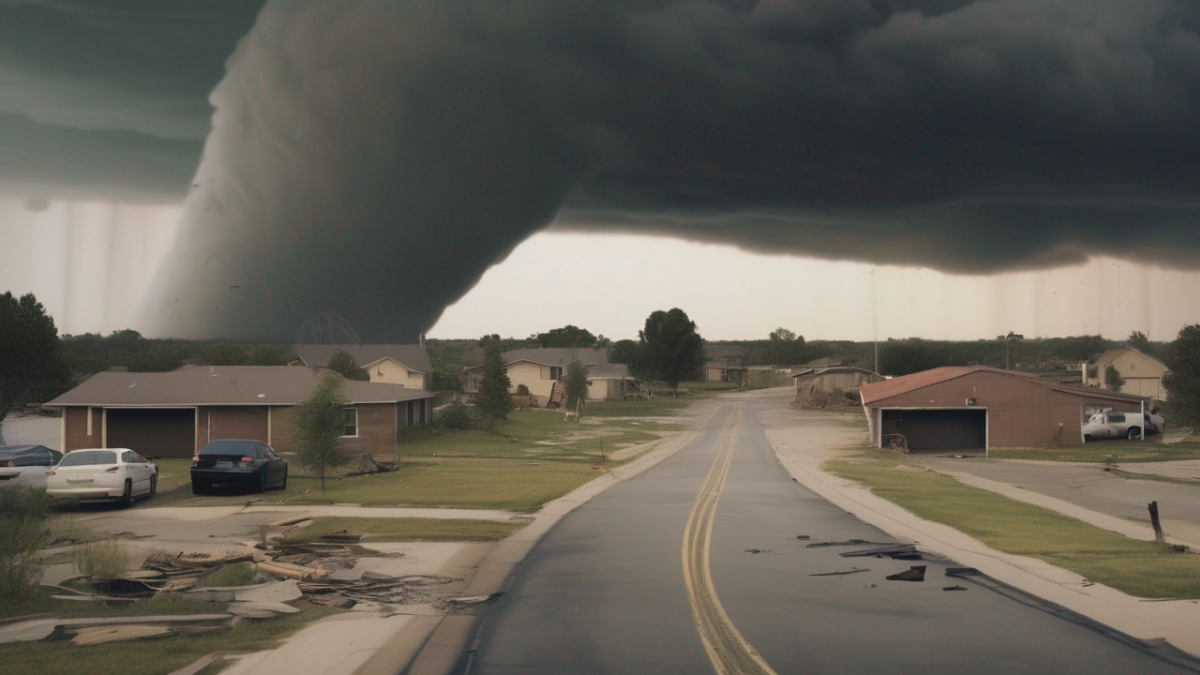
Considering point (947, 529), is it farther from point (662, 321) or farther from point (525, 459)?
point (662, 321)

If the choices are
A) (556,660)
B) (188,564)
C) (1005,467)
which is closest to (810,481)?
(1005,467)

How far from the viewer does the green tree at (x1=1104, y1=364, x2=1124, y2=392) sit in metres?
97.6

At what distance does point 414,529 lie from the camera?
21.4 metres

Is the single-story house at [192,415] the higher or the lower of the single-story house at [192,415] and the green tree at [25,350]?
the lower

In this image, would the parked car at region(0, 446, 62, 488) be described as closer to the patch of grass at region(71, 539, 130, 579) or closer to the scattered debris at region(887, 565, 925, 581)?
the patch of grass at region(71, 539, 130, 579)

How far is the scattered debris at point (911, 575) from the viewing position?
49.6ft

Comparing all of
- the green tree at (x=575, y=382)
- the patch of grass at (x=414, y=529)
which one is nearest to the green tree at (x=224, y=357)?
the green tree at (x=575, y=382)

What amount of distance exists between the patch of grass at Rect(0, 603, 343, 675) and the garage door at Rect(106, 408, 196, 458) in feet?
134

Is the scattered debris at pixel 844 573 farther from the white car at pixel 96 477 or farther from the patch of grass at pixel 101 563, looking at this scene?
the white car at pixel 96 477

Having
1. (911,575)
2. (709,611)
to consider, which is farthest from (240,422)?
(709,611)

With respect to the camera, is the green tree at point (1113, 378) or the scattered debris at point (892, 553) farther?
the green tree at point (1113, 378)

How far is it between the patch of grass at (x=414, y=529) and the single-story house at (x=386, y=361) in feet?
253

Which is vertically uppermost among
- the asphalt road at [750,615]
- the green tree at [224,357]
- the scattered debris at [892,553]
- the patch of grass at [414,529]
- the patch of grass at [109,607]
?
the green tree at [224,357]

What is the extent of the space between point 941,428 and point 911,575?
48393mm
